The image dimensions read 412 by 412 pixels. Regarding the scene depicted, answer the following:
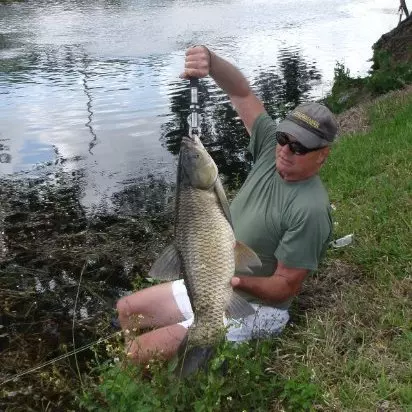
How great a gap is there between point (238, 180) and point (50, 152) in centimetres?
421

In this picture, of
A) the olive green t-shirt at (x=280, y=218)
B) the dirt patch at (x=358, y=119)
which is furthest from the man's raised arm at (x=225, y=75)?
the dirt patch at (x=358, y=119)

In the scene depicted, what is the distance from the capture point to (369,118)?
35.3 feet

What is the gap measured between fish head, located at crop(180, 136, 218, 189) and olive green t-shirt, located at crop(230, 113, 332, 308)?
0.74 meters

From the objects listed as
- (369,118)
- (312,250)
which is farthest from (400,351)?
(369,118)

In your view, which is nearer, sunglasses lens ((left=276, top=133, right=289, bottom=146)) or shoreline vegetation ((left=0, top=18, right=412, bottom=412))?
shoreline vegetation ((left=0, top=18, right=412, bottom=412))

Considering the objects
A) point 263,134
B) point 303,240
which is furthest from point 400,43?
point 303,240

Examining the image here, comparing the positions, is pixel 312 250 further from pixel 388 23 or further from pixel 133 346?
pixel 388 23

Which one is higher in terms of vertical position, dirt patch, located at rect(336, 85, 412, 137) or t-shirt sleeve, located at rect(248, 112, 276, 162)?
t-shirt sleeve, located at rect(248, 112, 276, 162)

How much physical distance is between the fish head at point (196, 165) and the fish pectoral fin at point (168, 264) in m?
0.43

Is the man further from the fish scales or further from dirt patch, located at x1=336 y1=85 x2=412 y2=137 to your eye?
dirt patch, located at x1=336 y1=85 x2=412 y2=137

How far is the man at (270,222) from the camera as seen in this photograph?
3605mm

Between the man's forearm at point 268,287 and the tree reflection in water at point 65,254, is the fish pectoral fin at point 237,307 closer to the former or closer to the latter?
the man's forearm at point 268,287

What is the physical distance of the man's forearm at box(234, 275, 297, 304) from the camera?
3545mm

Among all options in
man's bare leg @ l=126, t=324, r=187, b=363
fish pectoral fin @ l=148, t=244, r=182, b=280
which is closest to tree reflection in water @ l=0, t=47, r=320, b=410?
man's bare leg @ l=126, t=324, r=187, b=363
